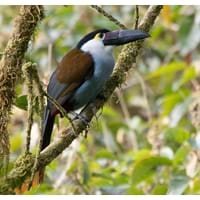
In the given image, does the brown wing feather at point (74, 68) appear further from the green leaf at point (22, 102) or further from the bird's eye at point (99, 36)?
the green leaf at point (22, 102)

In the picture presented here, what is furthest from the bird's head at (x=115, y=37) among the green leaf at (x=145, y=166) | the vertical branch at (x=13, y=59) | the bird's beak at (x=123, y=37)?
the green leaf at (x=145, y=166)

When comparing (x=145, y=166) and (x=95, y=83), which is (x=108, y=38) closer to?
(x=95, y=83)

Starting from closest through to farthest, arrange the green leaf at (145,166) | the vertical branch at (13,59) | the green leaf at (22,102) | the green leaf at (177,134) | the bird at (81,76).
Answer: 1. the vertical branch at (13,59)
2. the green leaf at (22,102)
3. the bird at (81,76)
4. the green leaf at (145,166)
5. the green leaf at (177,134)

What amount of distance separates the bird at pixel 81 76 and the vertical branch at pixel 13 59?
1.32ft

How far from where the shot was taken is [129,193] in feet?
10.2

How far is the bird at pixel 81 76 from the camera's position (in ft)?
9.57

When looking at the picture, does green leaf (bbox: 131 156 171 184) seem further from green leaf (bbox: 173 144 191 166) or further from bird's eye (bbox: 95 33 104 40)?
bird's eye (bbox: 95 33 104 40)

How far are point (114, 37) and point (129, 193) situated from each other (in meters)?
0.64

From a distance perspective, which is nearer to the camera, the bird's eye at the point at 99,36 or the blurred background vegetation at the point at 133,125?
the bird's eye at the point at 99,36

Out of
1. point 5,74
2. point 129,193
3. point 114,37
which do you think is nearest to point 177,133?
point 129,193

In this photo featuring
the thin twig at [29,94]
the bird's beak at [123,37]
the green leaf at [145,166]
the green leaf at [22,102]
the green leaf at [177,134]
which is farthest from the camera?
the green leaf at [177,134]

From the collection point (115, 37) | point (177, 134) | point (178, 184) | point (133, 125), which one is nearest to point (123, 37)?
point (115, 37)

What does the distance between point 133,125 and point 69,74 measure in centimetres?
151

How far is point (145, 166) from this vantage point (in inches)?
128
